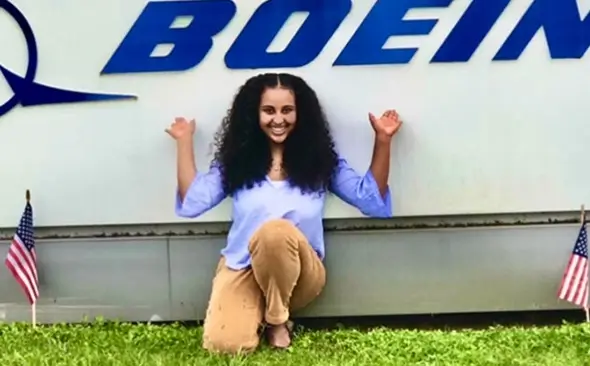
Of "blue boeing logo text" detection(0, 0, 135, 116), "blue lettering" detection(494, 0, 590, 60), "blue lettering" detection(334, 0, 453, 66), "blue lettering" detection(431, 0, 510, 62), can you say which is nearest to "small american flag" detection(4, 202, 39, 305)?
"blue boeing logo text" detection(0, 0, 135, 116)

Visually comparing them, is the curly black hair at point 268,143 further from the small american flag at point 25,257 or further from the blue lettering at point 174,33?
the small american flag at point 25,257

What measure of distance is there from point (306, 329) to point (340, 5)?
1474mm

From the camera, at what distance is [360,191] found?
3.89 metres

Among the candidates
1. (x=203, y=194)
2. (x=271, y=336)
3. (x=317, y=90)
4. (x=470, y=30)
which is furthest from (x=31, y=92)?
(x=470, y=30)

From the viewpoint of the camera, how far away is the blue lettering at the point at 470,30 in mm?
3857

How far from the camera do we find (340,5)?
3855 mm

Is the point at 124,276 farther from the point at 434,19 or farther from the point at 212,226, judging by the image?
the point at 434,19

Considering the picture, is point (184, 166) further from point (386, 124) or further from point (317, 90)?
point (386, 124)

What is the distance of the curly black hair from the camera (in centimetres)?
385

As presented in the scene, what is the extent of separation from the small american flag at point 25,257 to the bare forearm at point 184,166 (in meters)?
0.69

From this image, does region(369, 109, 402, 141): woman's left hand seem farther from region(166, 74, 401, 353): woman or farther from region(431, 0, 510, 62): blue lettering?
region(431, 0, 510, 62): blue lettering

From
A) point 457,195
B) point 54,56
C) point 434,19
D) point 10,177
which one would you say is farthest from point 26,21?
point 457,195

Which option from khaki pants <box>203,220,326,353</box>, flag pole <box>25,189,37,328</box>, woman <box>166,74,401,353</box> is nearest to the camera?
khaki pants <box>203,220,326,353</box>

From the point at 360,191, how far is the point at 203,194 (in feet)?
2.26
